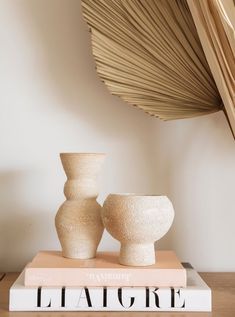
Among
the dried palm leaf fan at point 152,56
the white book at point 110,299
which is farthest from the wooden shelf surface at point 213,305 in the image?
the dried palm leaf fan at point 152,56

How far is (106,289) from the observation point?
0.72 meters

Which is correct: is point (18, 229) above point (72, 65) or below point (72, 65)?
below

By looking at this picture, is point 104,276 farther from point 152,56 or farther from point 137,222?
point 152,56

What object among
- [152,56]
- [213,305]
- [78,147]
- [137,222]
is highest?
[152,56]

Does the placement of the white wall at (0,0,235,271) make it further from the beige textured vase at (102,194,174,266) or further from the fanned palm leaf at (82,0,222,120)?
the beige textured vase at (102,194,174,266)

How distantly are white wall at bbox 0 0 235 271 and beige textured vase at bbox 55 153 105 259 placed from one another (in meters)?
0.19

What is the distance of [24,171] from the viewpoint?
1.02 m

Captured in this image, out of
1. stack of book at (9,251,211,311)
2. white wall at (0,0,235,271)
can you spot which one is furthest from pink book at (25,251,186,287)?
white wall at (0,0,235,271)

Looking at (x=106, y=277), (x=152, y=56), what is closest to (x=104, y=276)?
(x=106, y=277)

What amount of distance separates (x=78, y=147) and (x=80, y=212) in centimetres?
24

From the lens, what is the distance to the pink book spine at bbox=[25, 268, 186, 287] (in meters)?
0.73

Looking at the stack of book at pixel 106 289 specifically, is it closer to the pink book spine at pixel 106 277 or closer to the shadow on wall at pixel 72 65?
the pink book spine at pixel 106 277

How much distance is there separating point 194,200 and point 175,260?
23 centimetres

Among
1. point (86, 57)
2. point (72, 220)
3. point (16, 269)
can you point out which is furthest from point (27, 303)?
point (86, 57)
